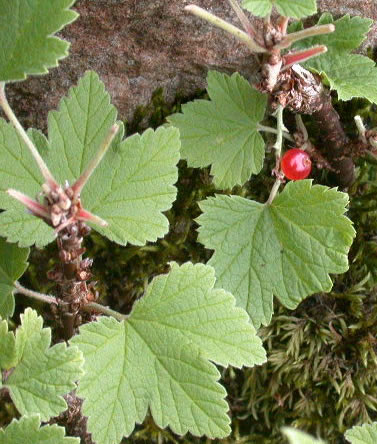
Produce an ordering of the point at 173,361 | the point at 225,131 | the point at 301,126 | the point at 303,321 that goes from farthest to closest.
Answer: the point at 303,321 → the point at 301,126 → the point at 225,131 → the point at 173,361

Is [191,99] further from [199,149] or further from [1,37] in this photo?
[1,37]

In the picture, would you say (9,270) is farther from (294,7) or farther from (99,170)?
(294,7)

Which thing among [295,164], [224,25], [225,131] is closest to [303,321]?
[295,164]

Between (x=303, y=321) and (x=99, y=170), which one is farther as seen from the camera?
(x=303, y=321)

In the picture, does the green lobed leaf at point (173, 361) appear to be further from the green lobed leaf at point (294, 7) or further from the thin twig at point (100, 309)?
the green lobed leaf at point (294, 7)

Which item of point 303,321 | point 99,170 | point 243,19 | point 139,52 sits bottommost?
point 303,321
